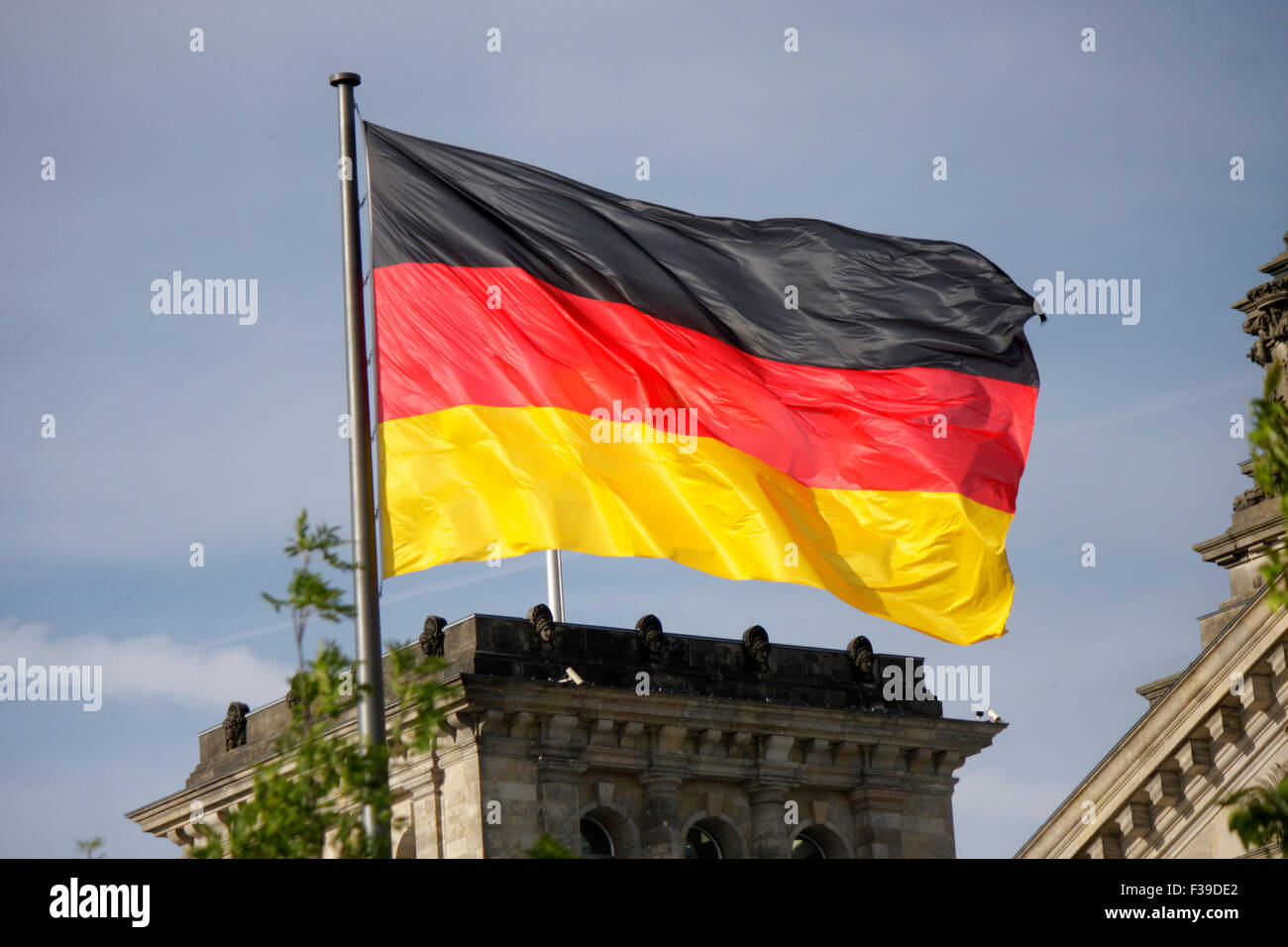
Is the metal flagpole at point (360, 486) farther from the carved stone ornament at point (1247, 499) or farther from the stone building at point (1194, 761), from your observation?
the carved stone ornament at point (1247, 499)

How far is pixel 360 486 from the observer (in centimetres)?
1692

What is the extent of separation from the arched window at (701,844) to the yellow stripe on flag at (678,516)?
23.6 m

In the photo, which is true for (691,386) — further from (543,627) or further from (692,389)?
(543,627)

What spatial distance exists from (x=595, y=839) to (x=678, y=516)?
2372 cm

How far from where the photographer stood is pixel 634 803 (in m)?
44.2

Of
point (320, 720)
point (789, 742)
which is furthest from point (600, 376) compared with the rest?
point (789, 742)

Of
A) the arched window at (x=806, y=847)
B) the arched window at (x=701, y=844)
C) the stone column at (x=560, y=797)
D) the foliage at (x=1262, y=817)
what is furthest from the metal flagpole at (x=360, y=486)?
the arched window at (x=806, y=847)

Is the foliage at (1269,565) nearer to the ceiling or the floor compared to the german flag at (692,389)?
nearer to the floor

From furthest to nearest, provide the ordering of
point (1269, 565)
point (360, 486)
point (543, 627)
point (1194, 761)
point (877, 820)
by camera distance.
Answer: point (877, 820) < point (543, 627) < point (1194, 761) < point (360, 486) < point (1269, 565)

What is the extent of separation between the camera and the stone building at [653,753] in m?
41.7

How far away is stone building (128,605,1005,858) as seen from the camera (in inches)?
1640

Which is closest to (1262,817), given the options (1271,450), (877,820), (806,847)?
(1271,450)

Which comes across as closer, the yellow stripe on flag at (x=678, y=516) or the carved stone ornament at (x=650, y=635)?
the yellow stripe on flag at (x=678, y=516)
